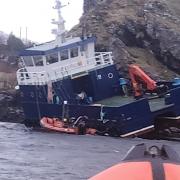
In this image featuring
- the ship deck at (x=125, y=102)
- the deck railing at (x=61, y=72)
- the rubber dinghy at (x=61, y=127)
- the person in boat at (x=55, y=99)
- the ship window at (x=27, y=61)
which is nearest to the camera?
the ship deck at (x=125, y=102)

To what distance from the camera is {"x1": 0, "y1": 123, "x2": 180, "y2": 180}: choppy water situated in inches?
627

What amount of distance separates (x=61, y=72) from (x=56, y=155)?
1307cm

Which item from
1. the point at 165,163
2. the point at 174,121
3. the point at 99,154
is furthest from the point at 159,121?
the point at 165,163

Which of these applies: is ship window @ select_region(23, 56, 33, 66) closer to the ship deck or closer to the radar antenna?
the radar antenna

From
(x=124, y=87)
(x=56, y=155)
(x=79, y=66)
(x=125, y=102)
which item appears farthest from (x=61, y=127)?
(x=56, y=155)

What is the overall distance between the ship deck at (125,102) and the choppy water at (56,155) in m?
2.97

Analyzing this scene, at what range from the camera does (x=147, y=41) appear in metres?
47.1

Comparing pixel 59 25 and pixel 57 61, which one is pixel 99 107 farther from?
pixel 59 25

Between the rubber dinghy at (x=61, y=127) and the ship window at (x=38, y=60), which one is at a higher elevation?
the ship window at (x=38, y=60)

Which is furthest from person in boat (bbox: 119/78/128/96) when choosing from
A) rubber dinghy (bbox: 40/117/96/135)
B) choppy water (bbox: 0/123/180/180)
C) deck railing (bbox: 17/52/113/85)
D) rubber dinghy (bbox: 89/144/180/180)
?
rubber dinghy (bbox: 89/144/180/180)

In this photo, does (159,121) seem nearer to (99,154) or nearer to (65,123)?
(65,123)

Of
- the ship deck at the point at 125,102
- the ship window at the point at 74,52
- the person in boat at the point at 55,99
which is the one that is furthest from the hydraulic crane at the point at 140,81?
the person in boat at the point at 55,99

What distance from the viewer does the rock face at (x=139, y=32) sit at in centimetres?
4406

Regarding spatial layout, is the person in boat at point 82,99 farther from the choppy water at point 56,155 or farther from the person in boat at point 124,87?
the person in boat at point 124,87
